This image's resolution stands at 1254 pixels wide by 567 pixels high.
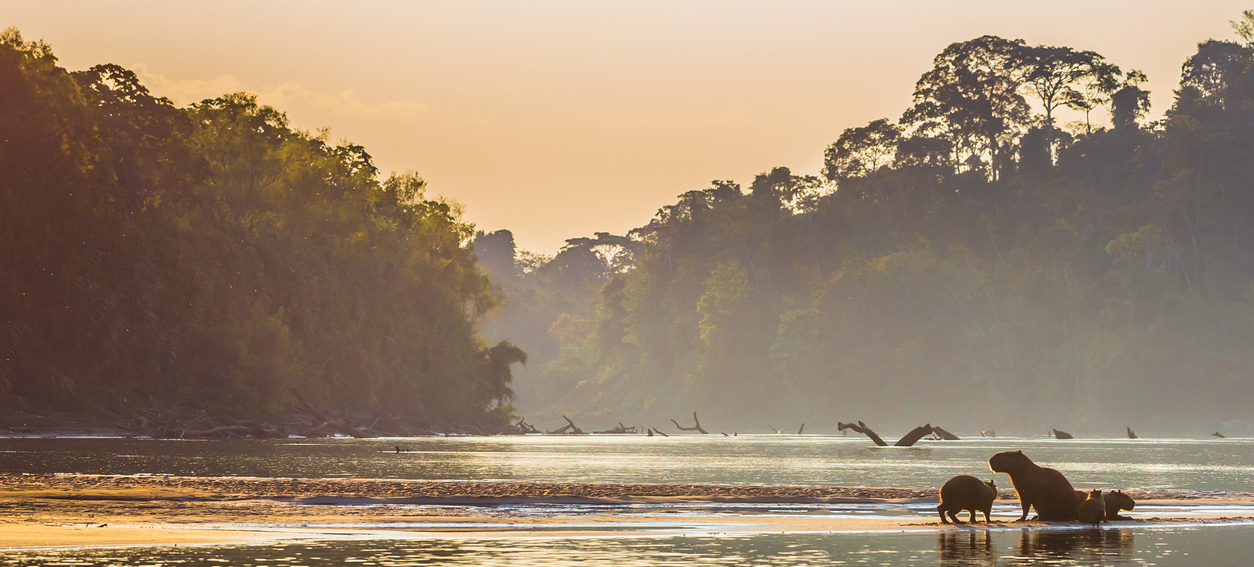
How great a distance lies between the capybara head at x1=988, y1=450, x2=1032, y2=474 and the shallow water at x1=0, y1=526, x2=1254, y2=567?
196 centimetres

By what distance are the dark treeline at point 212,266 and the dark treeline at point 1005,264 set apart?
5650cm

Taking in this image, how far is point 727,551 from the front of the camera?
752 inches

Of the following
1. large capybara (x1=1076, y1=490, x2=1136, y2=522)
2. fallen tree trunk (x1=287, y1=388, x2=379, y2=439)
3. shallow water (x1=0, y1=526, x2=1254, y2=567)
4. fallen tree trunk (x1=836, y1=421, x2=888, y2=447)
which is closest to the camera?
shallow water (x1=0, y1=526, x2=1254, y2=567)

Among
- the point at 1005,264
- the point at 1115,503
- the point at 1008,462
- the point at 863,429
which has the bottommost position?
the point at 1115,503

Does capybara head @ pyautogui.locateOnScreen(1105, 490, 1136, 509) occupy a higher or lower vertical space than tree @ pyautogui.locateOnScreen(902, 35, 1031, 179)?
lower

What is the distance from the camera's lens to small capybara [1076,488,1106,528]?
79.4 ft

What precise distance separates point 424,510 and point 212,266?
6436cm

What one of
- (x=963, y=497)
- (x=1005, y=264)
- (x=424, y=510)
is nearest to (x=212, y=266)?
(x=424, y=510)

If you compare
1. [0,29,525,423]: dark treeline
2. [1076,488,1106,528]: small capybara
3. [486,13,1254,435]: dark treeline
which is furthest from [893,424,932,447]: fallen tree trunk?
[486,13,1254,435]: dark treeline

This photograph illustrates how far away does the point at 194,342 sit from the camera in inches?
3108

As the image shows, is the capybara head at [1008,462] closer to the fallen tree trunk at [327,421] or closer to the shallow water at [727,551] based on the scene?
the shallow water at [727,551]

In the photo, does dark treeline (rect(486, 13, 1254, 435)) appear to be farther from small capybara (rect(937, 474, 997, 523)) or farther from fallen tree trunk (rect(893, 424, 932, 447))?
small capybara (rect(937, 474, 997, 523))

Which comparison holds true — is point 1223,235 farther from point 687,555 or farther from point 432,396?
point 687,555

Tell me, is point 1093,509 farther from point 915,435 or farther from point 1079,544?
point 915,435
